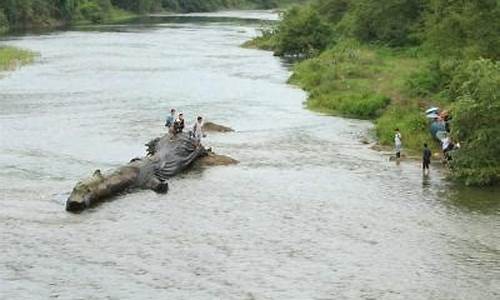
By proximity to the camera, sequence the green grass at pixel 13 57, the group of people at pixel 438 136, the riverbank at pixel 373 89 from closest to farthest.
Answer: the group of people at pixel 438 136
the riverbank at pixel 373 89
the green grass at pixel 13 57

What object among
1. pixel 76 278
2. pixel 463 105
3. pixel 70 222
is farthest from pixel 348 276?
pixel 463 105

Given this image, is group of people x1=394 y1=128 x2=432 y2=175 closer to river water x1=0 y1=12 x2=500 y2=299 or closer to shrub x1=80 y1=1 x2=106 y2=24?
river water x1=0 y1=12 x2=500 y2=299

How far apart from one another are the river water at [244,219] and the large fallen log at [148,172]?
0.59 metres

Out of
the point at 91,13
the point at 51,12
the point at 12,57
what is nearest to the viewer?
the point at 12,57

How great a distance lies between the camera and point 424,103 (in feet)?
167

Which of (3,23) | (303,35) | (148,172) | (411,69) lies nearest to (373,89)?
(411,69)

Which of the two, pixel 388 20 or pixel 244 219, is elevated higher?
pixel 388 20

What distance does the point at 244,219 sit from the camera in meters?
29.6

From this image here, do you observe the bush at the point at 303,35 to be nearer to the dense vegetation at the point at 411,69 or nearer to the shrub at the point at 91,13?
the dense vegetation at the point at 411,69

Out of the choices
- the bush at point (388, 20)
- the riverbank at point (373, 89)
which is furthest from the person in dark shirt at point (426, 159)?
the bush at point (388, 20)

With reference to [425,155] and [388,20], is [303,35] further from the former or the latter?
[425,155]

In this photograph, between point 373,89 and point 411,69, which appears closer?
point 373,89

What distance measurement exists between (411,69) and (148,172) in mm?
37618

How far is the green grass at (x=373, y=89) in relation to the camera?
45156 mm
